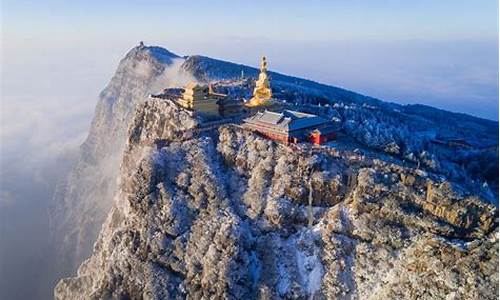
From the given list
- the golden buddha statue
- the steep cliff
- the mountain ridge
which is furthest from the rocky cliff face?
the steep cliff

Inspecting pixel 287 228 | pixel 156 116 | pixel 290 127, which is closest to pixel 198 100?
pixel 156 116

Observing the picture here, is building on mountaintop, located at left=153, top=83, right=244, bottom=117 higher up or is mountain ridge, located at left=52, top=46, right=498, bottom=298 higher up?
building on mountaintop, located at left=153, top=83, right=244, bottom=117

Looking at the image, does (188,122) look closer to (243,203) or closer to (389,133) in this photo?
(243,203)

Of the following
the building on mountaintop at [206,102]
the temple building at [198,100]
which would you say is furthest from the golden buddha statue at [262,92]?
the temple building at [198,100]

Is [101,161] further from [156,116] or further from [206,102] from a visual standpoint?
[206,102]

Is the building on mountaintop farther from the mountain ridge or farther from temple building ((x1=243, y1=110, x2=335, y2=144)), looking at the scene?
the mountain ridge

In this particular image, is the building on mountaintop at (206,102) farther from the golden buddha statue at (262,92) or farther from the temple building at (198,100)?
the golden buddha statue at (262,92)
